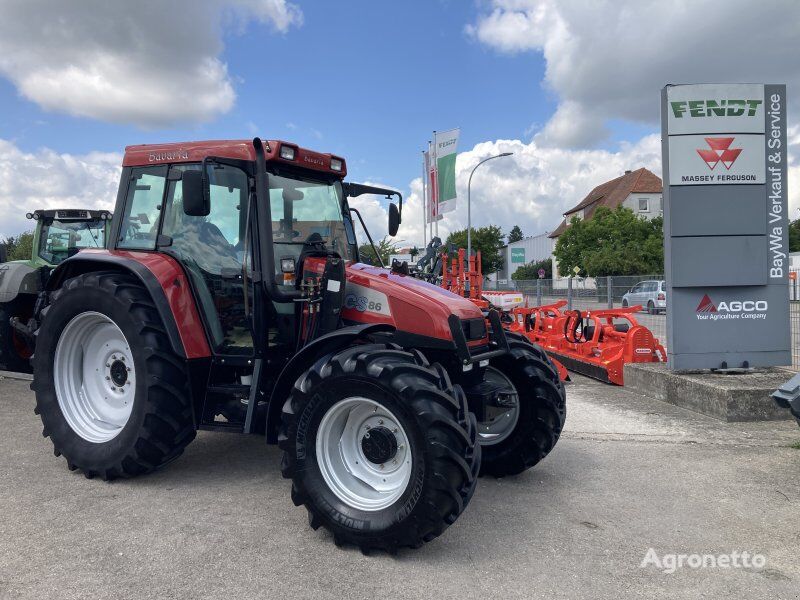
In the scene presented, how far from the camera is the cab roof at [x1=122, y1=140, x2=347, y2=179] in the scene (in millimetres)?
4484

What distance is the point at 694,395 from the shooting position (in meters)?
6.99

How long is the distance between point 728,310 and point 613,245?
4297cm

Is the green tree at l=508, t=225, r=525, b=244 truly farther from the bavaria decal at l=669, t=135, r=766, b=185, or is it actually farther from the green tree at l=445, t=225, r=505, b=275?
the bavaria decal at l=669, t=135, r=766, b=185

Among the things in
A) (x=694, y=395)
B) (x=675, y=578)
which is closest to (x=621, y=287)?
(x=694, y=395)

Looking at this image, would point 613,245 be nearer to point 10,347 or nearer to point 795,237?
point 795,237

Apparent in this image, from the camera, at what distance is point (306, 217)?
4852 mm

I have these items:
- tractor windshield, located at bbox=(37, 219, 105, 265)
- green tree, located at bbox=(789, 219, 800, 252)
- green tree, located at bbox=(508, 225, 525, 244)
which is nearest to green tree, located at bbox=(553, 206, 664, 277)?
green tree, located at bbox=(789, 219, 800, 252)

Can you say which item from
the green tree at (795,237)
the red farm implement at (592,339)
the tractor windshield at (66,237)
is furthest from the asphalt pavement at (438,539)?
the green tree at (795,237)

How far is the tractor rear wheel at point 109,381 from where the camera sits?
444 cm

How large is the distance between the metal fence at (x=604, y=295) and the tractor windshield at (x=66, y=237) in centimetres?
849

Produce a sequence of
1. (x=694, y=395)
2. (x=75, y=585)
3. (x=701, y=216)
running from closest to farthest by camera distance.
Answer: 1. (x=75, y=585)
2. (x=694, y=395)
3. (x=701, y=216)

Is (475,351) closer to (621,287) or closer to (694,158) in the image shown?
(694,158)

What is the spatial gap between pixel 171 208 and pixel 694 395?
18.5ft

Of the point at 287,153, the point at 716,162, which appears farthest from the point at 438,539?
the point at 716,162
